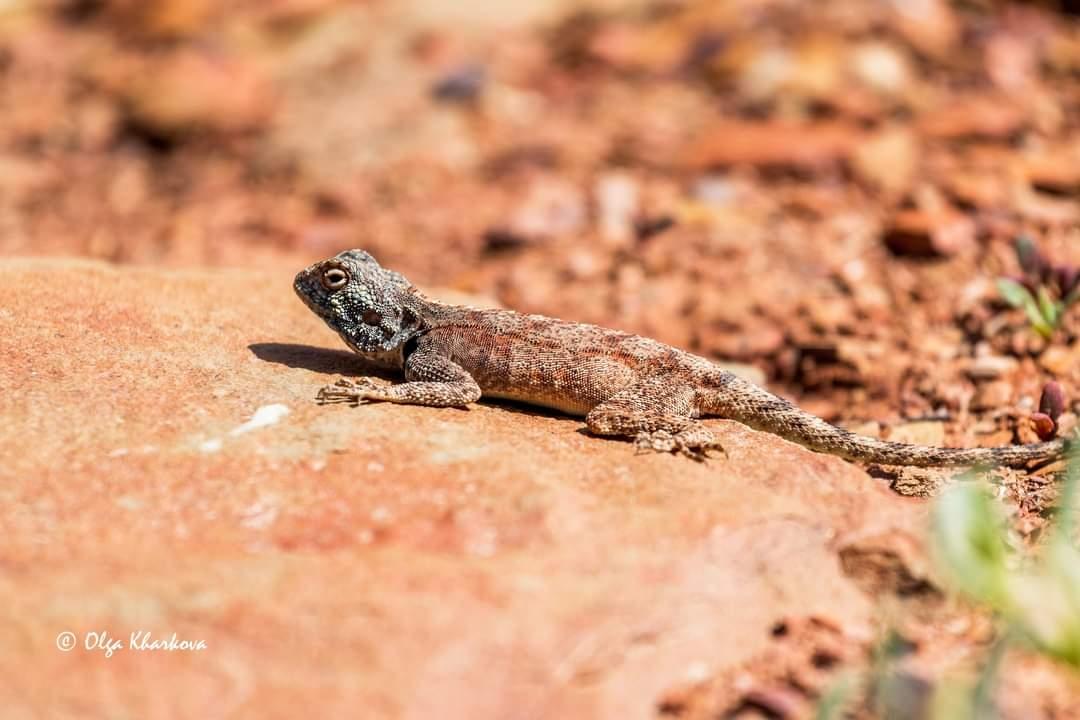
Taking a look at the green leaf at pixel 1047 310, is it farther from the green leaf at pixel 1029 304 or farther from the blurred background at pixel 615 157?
the blurred background at pixel 615 157

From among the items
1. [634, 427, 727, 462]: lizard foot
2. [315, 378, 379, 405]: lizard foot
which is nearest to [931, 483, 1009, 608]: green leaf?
[634, 427, 727, 462]: lizard foot

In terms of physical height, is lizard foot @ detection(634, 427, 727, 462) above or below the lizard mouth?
below

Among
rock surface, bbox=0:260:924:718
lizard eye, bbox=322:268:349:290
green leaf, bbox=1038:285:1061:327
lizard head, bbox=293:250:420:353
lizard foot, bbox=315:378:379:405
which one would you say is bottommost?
rock surface, bbox=0:260:924:718

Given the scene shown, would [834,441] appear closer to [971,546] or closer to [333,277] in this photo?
[971,546]

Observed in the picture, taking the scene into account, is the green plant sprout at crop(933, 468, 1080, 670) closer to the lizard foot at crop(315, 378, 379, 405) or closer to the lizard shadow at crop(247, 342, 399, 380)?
the lizard foot at crop(315, 378, 379, 405)

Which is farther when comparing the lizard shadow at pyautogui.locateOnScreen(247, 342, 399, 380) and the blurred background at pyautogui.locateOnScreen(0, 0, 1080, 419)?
the blurred background at pyautogui.locateOnScreen(0, 0, 1080, 419)

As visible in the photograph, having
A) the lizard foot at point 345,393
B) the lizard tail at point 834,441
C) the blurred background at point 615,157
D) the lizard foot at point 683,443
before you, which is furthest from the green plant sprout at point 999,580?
the blurred background at point 615,157

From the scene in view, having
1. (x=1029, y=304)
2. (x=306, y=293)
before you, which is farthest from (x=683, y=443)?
(x=1029, y=304)
